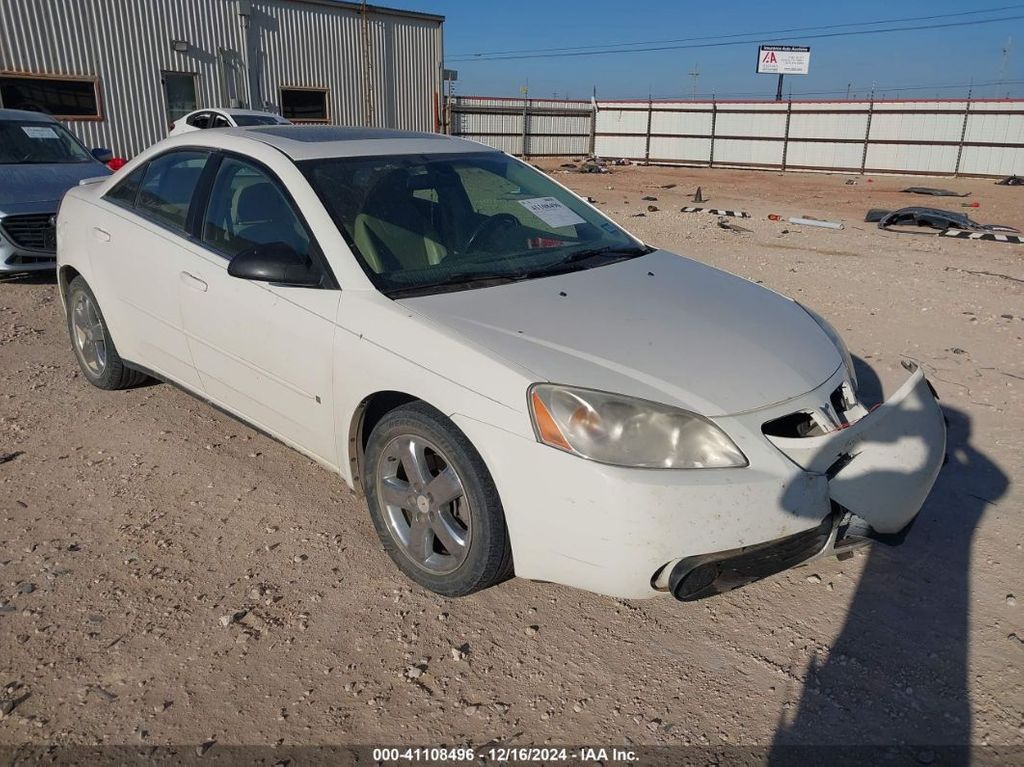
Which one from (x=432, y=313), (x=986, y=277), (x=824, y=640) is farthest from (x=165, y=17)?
(x=824, y=640)

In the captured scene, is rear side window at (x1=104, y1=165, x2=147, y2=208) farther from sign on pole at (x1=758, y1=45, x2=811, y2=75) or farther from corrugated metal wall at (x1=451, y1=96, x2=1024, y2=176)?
sign on pole at (x1=758, y1=45, x2=811, y2=75)

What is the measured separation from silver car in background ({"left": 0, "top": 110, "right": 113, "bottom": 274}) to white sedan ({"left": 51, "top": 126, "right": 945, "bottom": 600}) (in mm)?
4047

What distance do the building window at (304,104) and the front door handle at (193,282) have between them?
19.3 metres

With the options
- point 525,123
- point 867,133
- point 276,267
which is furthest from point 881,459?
point 525,123

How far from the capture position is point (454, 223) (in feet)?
11.6

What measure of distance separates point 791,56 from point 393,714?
1687 inches

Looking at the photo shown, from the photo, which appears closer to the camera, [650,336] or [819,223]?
[650,336]

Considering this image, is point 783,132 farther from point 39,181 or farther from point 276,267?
point 276,267

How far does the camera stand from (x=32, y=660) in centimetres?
257

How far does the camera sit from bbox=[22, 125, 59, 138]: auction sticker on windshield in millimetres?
8588

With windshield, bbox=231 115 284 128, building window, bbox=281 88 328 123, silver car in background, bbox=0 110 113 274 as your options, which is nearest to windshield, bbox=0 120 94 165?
silver car in background, bbox=0 110 113 274

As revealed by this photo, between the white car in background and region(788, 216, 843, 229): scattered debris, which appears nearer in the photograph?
region(788, 216, 843, 229): scattered debris

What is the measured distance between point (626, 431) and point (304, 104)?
21.6m

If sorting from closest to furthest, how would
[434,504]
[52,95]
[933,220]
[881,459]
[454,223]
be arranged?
[881,459] < [434,504] < [454,223] < [933,220] < [52,95]
